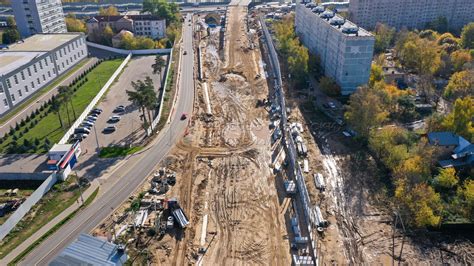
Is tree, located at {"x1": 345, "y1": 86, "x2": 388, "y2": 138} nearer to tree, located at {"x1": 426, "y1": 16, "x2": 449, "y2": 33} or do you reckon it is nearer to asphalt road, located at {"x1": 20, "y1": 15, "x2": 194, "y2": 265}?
asphalt road, located at {"x1": 20, "y1": 15, "x2": 194, "y2": 265}

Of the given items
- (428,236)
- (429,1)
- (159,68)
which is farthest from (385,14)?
(428,236)

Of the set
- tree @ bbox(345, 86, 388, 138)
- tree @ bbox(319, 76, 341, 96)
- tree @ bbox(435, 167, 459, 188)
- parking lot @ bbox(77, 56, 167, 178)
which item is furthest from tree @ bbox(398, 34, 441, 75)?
parking lot @ bbox(77, 56, 167, 178)

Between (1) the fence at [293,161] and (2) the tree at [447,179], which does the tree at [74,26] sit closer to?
(1) the fence at [293,161]

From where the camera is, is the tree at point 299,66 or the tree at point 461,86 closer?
the tree at point 461,86

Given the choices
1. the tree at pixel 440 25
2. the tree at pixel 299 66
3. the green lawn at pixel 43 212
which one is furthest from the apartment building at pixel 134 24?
the tree at pixel 440 25

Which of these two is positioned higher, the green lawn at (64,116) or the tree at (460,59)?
the tree at (460,59)
